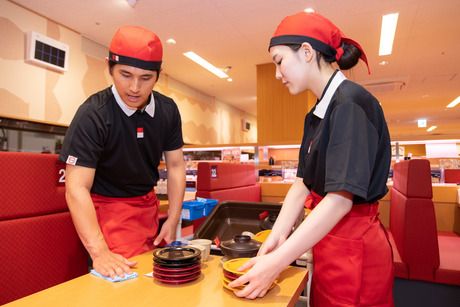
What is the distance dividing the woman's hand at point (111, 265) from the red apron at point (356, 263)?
600mm

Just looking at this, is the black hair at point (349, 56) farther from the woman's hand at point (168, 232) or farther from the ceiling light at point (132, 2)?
the ceiling light at point (132, 2)

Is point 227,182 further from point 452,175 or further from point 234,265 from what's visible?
point 452,175

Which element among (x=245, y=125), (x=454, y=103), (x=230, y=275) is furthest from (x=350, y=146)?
(x=454, y=103)

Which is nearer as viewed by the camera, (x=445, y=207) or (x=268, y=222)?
(x=268, y=222)

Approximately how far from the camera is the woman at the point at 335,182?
840 millimetres

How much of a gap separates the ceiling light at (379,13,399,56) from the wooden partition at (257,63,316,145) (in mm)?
1658

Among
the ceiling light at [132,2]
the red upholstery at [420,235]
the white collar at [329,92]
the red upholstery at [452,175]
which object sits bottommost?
the red upholstery at [420,235]

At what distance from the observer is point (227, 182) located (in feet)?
8.93

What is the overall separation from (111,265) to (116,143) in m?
0.51

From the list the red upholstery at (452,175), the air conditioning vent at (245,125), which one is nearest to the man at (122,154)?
the red upholstery at (452,175)

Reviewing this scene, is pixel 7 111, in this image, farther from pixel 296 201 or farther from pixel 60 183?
pixel 296 201

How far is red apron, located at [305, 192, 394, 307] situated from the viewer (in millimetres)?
961

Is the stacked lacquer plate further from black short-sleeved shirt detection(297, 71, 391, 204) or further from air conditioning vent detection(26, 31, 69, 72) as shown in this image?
air conditioning vent detection(26, 31, 69, 72)

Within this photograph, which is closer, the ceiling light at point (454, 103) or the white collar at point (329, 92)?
the white collar at point (329, 92)
